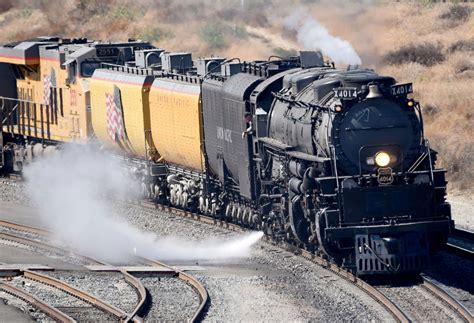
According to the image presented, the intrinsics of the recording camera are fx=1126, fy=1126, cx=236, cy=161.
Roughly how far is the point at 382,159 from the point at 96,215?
37.7 feet

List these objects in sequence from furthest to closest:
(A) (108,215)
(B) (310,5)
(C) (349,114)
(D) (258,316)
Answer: (B) (310,5), (A) (108,215), (C) (349,114), (D) (258,316)

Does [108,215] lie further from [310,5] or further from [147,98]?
[310,5]

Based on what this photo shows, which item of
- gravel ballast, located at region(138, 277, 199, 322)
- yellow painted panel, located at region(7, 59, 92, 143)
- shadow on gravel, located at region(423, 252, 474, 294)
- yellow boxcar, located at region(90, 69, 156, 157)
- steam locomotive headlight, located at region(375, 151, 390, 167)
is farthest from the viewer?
yellow painted panel, located at region(7, 59, 92, 143)

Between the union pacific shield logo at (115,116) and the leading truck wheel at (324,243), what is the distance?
12.5 metres

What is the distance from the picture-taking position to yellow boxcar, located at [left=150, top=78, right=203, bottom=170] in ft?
88.6

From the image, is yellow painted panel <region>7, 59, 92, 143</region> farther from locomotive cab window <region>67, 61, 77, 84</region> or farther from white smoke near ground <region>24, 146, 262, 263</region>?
A: white smoke near ground <region>24, 146, 262, 263</region>

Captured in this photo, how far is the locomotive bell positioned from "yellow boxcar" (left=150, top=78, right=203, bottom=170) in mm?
7695

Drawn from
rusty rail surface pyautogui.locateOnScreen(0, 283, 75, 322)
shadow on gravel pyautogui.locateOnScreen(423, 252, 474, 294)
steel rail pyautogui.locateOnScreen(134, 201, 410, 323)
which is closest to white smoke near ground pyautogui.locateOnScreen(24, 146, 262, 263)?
steel rail pyautogui.locateOnScreen(134, 201, 410, 323)

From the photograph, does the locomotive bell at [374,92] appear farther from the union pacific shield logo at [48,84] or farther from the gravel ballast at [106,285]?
the union pacific shield logo at [48,84]

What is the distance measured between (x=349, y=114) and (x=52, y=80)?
1776 cm

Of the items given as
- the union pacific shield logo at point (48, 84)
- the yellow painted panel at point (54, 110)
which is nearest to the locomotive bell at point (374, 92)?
the yellow painted panel at point (54, 110)

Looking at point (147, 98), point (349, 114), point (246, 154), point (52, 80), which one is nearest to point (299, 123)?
point (349, 114)

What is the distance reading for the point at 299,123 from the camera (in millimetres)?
20516

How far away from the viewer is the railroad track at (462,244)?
21297 millimetres
